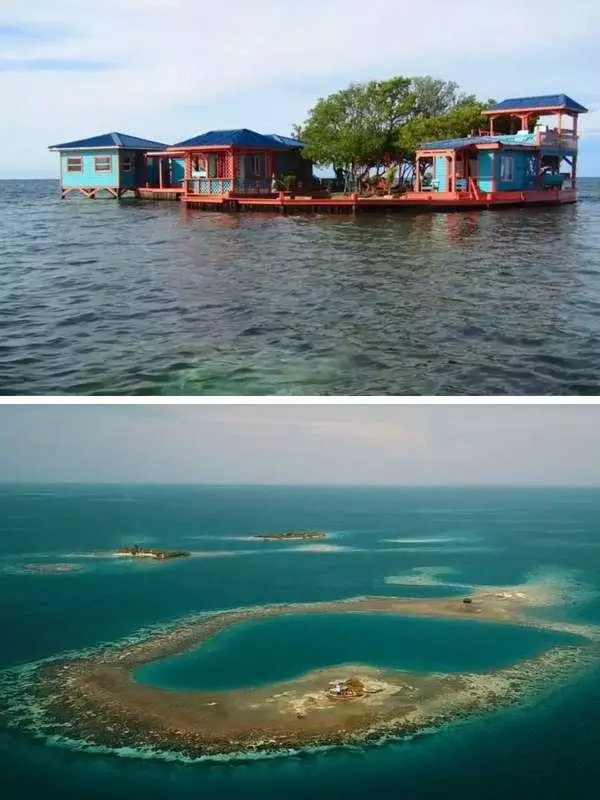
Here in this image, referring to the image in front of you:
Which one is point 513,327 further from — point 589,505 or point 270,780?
point 270,780

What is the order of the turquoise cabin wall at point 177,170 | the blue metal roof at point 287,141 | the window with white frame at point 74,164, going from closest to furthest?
the blue metal roof at point 287,141 → the window with white frame at point 74,164 → the turquoise cabin wall at point 177,170

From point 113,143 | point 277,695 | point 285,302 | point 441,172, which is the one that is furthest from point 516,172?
point 277,695

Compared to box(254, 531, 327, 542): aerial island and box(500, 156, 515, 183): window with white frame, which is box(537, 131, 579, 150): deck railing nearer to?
box(500, 156, 515, 183): window with white frame

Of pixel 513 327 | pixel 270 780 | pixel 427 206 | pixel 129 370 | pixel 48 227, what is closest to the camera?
pixel 270 780

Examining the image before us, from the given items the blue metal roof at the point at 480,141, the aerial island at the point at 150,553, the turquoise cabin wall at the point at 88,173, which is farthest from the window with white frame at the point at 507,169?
the aerial island at the point at 150,553

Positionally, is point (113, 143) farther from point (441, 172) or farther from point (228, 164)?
point (441, 172)

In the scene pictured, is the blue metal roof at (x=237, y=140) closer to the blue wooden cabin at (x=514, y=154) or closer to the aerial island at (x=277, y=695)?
the blue wooden cabin at (x=514, y=154)

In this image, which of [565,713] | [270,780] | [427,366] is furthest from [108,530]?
[565,713]
